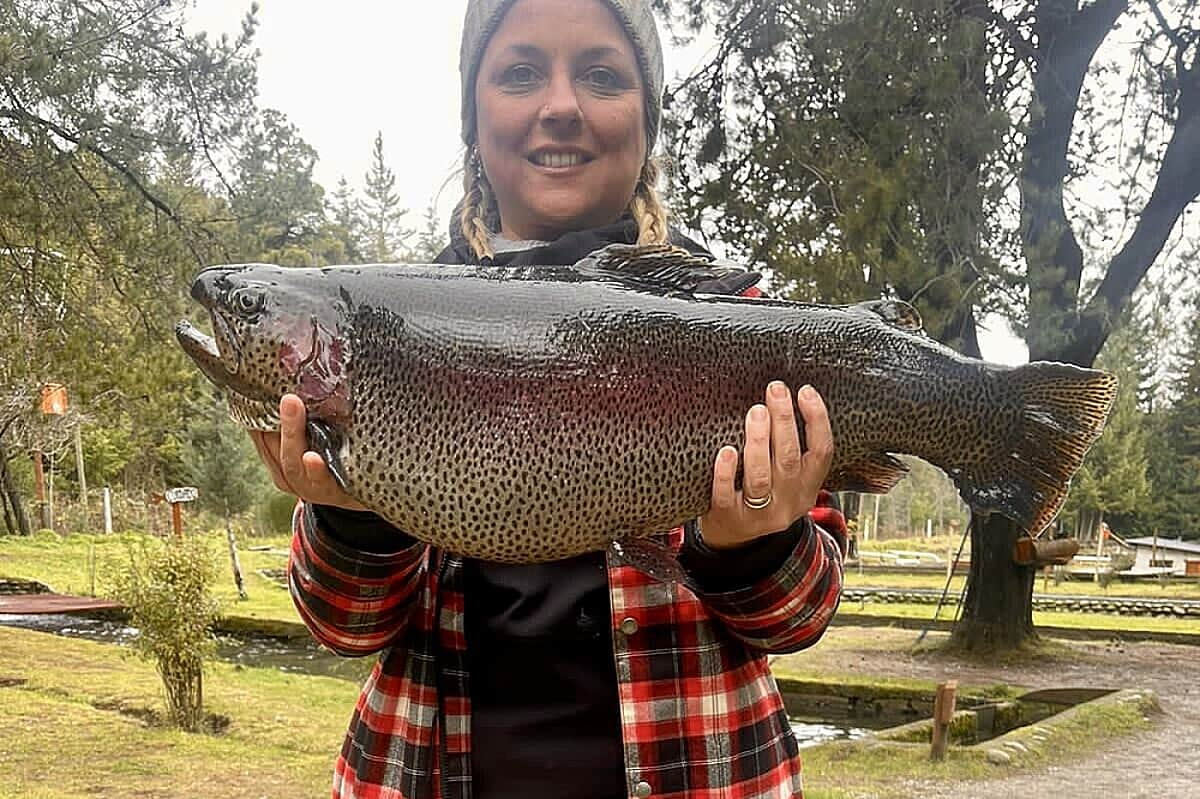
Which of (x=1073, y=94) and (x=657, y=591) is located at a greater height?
(x=1073, y=94)

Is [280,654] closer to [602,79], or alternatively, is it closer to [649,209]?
[649,209]

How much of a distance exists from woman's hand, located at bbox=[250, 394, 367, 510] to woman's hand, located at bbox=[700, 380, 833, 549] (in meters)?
0.64

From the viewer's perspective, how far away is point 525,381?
6.35ft

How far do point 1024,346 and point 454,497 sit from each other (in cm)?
1283

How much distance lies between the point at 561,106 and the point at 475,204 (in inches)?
17.3

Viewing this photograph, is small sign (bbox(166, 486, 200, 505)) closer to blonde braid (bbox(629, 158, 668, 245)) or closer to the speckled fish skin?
blonde braid (bbox(629, 158, 668, 245))

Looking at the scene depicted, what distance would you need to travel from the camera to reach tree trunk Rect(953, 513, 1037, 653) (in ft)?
54.6

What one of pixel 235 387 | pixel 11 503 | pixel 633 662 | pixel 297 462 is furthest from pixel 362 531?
pixel 11 503

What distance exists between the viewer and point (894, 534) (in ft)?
193

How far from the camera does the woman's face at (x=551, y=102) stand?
7.57 ft

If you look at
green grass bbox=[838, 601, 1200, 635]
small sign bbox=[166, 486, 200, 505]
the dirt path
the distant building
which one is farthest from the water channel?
the distant building

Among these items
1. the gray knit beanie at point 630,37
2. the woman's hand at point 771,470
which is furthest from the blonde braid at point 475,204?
the woman's hand at point 771,470

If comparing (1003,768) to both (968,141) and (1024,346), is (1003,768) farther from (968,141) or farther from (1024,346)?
(968,141)

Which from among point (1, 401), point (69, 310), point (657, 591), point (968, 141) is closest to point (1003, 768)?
point (968, 141)
